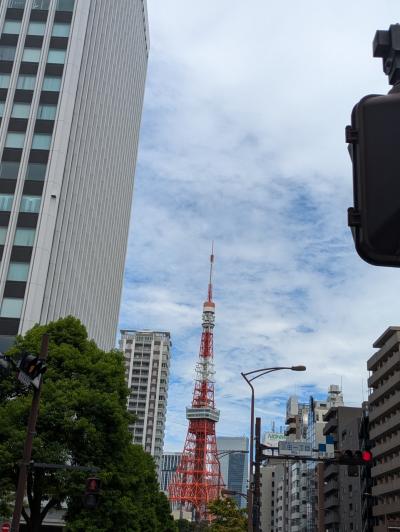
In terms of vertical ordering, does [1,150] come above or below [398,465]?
above

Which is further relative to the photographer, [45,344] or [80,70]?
[80,70]

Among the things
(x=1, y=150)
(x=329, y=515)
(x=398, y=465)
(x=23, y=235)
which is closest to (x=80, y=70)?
(x=1, y=150)

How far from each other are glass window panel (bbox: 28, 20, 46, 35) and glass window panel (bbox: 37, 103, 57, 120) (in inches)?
310

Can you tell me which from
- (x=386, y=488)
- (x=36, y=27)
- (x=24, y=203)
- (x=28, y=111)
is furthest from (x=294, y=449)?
(x=386, y=488)

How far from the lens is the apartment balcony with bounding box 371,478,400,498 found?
6594cm

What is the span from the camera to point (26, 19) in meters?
58.5

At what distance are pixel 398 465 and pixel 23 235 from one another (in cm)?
4574

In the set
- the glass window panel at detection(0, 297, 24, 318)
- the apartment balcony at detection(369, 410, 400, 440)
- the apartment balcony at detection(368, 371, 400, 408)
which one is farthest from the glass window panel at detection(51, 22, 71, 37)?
the apartment balcony at detection(369, 410, 400, 440)

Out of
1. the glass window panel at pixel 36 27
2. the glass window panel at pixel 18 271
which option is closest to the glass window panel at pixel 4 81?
the glass window panel at pixel 36 27

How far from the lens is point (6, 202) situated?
5166cm

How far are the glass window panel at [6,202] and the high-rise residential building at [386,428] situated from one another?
44.8m

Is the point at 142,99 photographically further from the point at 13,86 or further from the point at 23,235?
the point at 23,235

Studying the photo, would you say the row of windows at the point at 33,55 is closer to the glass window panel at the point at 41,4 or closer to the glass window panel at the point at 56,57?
the glass window panel at the point at 56,57

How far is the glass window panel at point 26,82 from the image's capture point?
55906 millimetres
